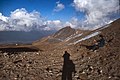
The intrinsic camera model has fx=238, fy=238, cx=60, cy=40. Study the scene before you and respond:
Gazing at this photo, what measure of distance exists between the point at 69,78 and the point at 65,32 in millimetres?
77682

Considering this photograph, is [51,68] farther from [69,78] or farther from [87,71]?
[69,78]

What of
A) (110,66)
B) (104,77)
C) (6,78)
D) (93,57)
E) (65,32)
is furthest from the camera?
(65,32)

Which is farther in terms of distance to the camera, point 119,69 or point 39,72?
point 39,72

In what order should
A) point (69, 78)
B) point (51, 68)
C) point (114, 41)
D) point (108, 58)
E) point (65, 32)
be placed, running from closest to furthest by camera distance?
point (69, 78), point (51, 68), point (108, 58), point (114, 41), point (65, 32)

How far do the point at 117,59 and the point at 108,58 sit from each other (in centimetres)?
91

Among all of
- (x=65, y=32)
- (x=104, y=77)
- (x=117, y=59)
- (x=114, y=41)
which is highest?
(x=65, y=32)

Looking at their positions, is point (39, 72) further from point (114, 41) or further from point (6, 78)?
point (114, 41)

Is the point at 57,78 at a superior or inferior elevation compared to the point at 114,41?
inferior

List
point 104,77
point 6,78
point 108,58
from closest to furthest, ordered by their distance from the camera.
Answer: point 104,77 → point 6,78 → point 108,58

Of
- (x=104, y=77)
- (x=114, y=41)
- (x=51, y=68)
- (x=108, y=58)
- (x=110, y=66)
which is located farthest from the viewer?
(x=114, y=41)

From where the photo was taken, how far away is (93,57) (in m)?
21.6

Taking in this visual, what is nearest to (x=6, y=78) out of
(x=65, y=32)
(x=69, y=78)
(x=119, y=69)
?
(x=69, y=78)

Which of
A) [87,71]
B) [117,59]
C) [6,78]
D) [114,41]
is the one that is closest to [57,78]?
[87,71]

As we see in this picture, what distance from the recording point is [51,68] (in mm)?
18844
